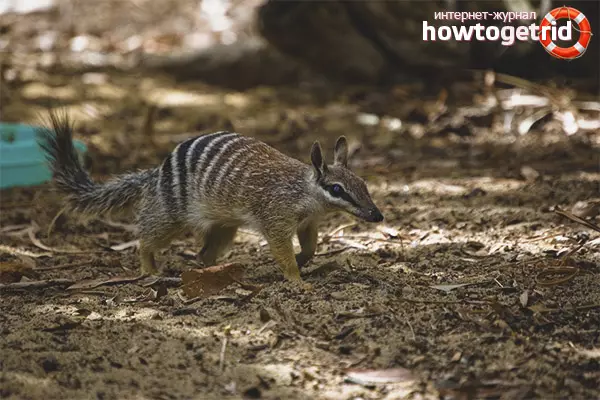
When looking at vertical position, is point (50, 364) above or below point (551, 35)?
below

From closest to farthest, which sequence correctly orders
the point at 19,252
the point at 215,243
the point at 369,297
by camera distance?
the point at 369,297 → the point at 215,243 → the point at 19,252

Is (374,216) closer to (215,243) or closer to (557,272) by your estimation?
(557,272)

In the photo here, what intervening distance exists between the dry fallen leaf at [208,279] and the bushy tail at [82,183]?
1.22 metres

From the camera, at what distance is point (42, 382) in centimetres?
384

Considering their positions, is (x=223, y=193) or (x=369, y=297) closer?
(x=369, y=297)

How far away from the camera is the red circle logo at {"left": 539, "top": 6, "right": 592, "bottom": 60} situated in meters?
7.39

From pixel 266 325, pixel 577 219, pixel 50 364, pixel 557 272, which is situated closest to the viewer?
pixel 50 364

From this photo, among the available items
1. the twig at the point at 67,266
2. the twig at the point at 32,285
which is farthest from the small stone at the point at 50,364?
the twig at the point at 67,266

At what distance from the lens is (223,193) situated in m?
5.58

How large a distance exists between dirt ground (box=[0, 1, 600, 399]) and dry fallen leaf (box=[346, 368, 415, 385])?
2cm

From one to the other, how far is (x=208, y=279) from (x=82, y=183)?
1598 millimetres

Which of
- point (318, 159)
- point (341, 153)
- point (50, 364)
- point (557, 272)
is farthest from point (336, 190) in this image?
point (50, 364)

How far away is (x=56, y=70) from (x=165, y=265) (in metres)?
6.07

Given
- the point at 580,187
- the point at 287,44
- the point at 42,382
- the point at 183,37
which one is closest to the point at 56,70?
the point at 183,37
